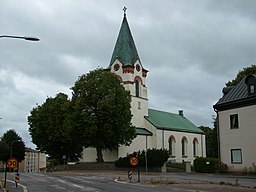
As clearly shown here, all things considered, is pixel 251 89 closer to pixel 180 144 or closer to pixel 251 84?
pixel 251 84

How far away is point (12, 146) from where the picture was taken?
8262cm

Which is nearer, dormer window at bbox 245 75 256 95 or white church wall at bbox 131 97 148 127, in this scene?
dormer window at bbox 245 75 256 95

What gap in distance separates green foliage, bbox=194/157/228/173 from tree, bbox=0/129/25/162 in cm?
4885

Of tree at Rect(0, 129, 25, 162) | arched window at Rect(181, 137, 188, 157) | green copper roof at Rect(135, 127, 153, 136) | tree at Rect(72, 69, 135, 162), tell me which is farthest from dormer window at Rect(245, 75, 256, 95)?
tree at Rect(0, 129, 25, 162)

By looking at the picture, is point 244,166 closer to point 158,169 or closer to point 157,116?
point 158,169

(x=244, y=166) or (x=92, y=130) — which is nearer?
(x=244, y=166)

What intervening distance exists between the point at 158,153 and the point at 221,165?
36.3 ft

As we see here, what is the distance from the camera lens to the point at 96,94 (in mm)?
50688

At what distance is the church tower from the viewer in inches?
2498

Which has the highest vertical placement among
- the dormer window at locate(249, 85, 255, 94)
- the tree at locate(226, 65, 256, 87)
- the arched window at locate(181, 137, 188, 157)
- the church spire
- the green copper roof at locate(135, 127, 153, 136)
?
the church spire

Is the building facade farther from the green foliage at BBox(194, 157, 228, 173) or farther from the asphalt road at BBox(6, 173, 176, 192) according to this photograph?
the asphalt road at BBox(6, 173, 176, 192)

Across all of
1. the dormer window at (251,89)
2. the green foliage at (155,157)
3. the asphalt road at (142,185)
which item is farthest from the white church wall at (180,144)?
the asphalt road at (142,185)

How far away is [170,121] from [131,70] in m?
15.4

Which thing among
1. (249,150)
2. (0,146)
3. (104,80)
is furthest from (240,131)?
(0,146)
